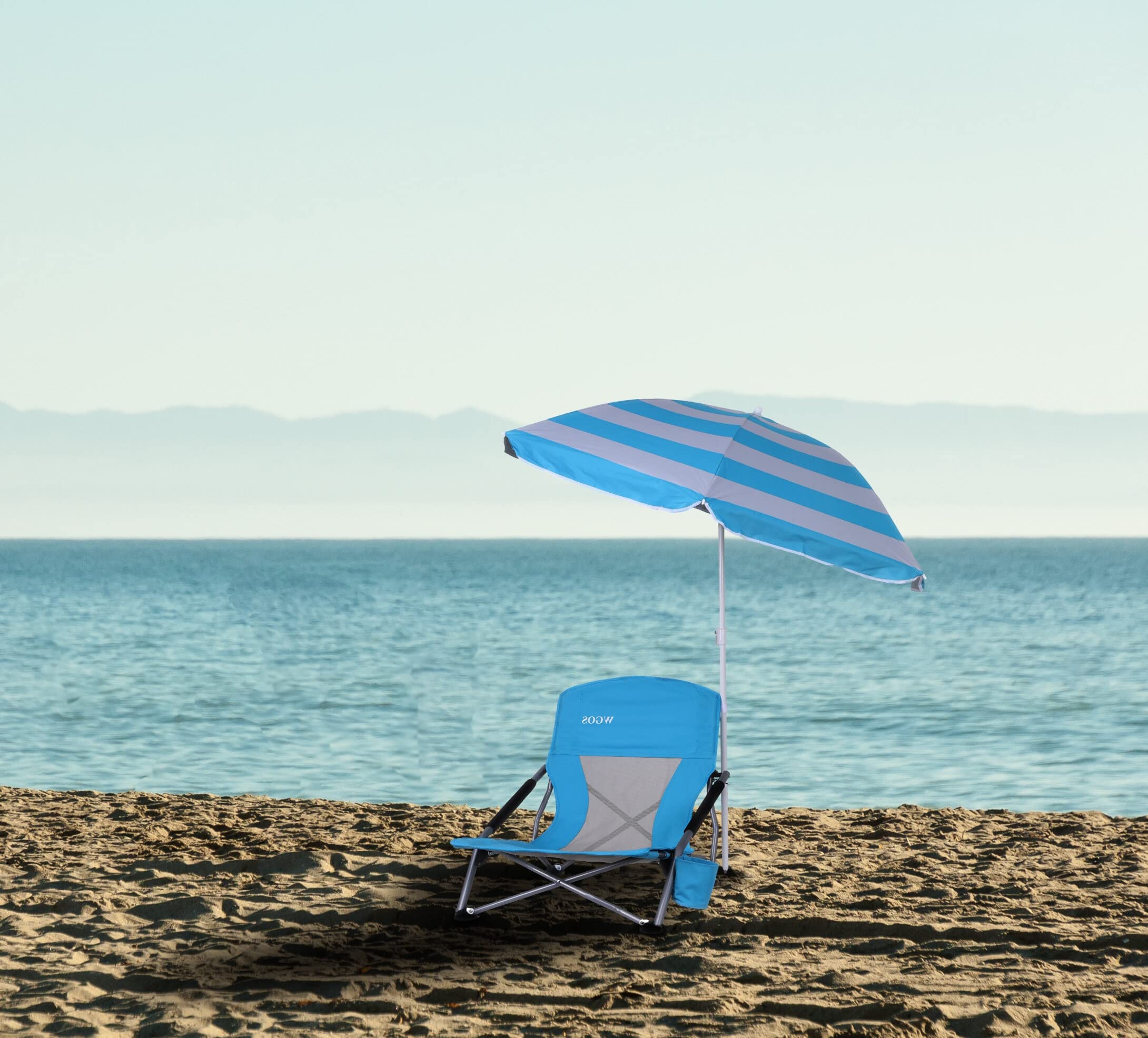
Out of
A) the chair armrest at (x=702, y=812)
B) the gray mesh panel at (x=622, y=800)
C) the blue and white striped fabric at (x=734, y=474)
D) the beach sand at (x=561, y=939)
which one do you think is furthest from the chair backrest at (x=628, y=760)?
the blue and white striped fabric at (x=734, y=474)

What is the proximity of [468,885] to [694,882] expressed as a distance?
0.86 meters

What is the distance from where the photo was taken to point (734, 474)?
14.6ft

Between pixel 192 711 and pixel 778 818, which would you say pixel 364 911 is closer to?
pixel 778 818

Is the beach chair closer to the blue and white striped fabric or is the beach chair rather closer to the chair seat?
the chair seat

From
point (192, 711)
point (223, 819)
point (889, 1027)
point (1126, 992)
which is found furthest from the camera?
point (192, 711)

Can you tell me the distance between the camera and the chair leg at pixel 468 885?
14.3ft

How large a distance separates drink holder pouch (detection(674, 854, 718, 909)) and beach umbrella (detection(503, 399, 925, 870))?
296 millimetres

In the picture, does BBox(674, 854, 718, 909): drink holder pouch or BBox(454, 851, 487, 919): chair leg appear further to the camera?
BBox(674, 854, 718, 909): drink holder pouch

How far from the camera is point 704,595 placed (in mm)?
46094

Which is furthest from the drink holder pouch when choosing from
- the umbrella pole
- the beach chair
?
the umbrella pole

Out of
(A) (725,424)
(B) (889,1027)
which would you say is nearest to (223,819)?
(A) (725,424)

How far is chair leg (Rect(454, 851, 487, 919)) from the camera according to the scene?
4.36 meters

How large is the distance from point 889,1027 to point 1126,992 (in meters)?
0.85

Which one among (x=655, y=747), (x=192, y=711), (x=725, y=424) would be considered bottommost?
(x=192, y=711)
